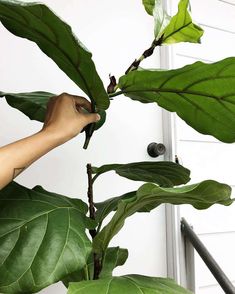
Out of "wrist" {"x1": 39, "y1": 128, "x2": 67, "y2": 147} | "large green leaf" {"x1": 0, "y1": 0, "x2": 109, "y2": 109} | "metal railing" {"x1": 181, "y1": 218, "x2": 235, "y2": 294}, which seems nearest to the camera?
"large green leaf" {"x1": 0, "y1": 0, "x2": 109, "y2": 109}

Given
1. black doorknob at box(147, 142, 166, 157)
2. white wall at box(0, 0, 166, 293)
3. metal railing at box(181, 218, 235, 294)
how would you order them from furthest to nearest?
1. black doorknob at box(147, 142, 166, 157)
2. white wall at box(0, 0, 166, 293)
3. metal railing at box(181, 218, 235, 294)

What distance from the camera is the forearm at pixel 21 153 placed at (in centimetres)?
58

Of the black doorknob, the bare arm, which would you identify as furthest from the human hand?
the black doorknob

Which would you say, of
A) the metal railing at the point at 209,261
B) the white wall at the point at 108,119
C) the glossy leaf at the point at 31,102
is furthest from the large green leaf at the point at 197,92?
the white wall at the point at 108,119

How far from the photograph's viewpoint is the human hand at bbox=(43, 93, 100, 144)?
66 centimetres

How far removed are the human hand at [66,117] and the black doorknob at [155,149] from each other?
580mm

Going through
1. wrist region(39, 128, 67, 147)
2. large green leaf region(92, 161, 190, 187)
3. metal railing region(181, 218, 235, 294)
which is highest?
wrist region(39, 128, 67, 147)

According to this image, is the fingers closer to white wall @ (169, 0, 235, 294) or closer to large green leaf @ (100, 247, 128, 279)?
large green leaf @ (100, 247, 128, 279)

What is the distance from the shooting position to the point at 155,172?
80cm

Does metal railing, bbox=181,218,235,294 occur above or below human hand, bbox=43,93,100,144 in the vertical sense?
below

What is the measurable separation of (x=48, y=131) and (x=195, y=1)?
1120mm

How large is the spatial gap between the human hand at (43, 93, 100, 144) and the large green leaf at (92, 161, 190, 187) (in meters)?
0.15

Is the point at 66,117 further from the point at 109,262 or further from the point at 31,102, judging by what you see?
the point at 109,262

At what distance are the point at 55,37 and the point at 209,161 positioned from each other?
982 millimetres
